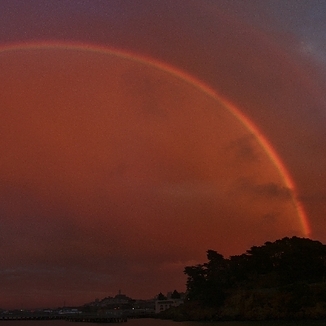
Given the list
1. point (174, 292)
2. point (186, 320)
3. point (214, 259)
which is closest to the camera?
point (214, 259)

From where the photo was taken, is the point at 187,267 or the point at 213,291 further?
the point at 187,267

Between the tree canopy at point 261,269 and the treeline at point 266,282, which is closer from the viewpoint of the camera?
the treeline at point 266,282

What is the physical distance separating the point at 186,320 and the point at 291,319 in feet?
117

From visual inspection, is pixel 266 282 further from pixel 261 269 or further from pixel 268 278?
pixel 261 269

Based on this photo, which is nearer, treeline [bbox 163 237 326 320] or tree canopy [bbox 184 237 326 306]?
treeline [bbox 163 237 326 320]

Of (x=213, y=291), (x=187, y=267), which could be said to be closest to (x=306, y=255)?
(x=213, y=291)

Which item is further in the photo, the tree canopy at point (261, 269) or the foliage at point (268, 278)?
the tree canopy at point (261, 269)

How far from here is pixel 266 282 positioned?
3565 inches

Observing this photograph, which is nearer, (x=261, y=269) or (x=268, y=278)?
(x=268, y=278)

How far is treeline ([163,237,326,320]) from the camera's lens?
81.7m

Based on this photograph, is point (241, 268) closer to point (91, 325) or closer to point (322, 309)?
point (322, 309)

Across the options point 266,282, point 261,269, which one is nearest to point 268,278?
point 266,282

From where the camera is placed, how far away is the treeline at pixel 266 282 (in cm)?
8169

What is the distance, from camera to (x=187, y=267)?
349ft
